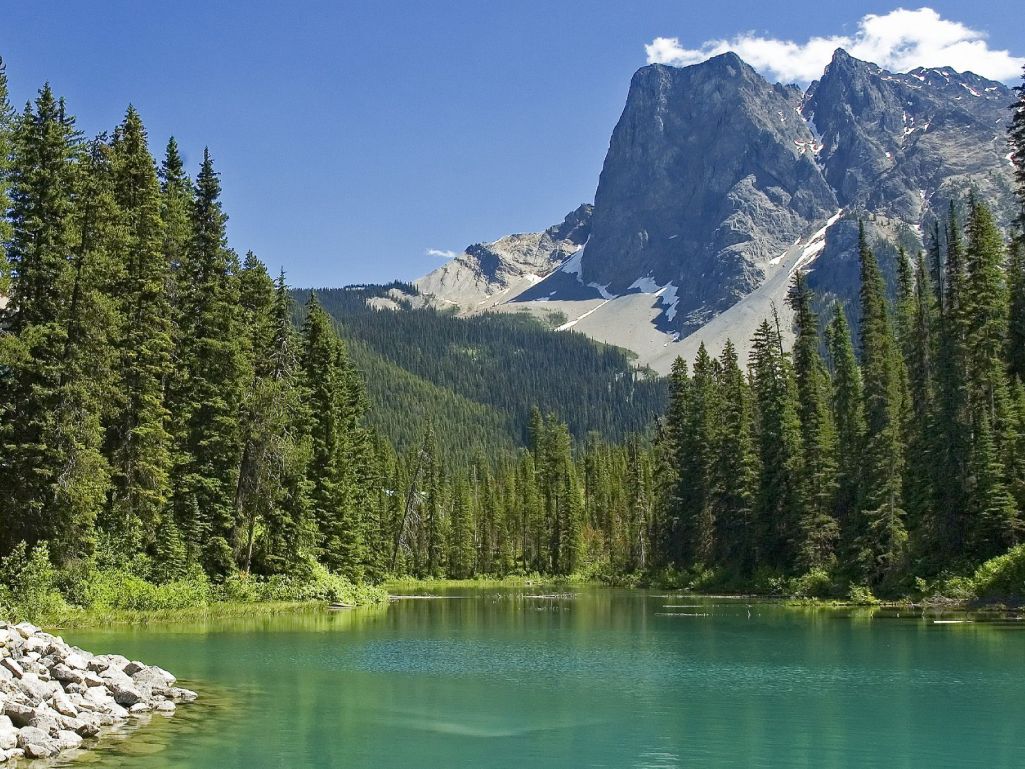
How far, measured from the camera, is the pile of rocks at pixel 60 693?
60.5 ft

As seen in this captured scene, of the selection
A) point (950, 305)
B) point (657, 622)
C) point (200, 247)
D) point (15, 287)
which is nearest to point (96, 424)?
point (15, 287)

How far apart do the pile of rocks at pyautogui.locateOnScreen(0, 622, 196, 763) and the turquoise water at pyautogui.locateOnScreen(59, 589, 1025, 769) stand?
35.3 inches

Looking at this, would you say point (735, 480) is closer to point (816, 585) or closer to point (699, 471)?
point (699, 471)

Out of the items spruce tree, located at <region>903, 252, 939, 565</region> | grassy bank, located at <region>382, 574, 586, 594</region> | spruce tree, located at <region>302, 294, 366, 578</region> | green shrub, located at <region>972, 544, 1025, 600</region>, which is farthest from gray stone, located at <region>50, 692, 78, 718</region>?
grassy bank, located at <region>382, 574, 586, 594</region>

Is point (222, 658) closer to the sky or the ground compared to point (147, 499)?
closer to the ground

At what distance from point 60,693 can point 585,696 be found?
42.4 ft

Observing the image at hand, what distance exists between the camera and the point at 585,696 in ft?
87.2

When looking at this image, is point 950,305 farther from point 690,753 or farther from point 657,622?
point 690,753

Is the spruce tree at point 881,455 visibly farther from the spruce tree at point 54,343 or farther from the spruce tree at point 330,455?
the spruce tree at point 54,343

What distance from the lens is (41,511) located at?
38.8 metres

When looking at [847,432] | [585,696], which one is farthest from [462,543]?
[585,696]

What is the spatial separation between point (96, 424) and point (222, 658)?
12554 mm

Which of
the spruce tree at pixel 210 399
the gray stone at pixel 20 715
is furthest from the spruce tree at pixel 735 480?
the gray stone at pixel 20 715

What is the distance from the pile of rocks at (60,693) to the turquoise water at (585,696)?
897 mm
